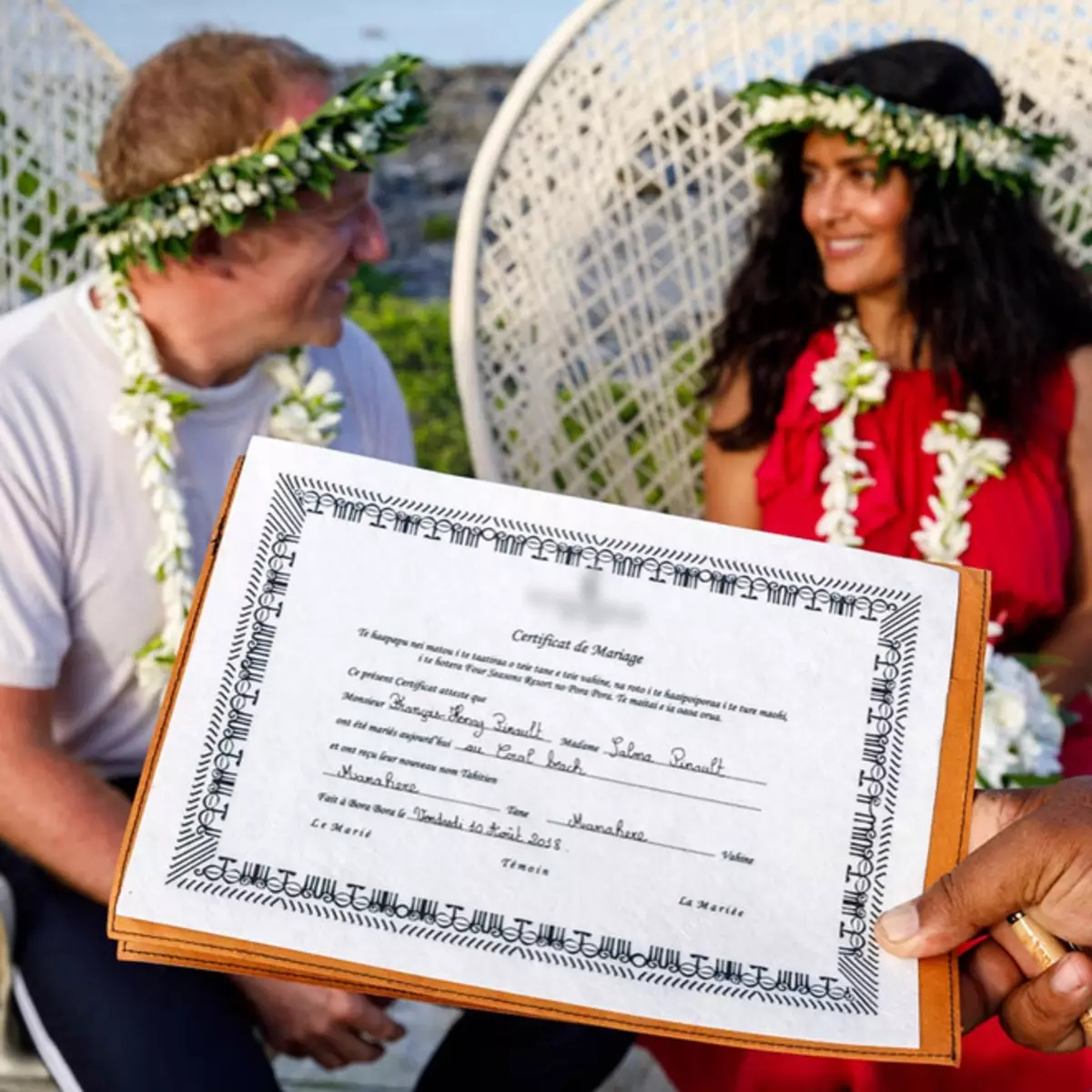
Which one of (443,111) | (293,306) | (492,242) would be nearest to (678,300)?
(492,242)

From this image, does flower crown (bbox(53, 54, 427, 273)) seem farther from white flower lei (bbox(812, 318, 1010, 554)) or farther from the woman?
white flower lei (bbox(812, 318, 1010, 554))

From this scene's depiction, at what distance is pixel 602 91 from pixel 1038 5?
0.68m

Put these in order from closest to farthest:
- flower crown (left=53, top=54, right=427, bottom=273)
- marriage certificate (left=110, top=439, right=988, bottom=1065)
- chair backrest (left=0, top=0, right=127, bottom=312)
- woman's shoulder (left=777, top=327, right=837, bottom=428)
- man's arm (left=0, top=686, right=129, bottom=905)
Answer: marriage certificate (left=110, top=439, right=988, bottom=1065), man's arm (left=0, top=686, right=129, bottom=905), flower crown (left=53, top=54, right=427, bottom=273), woman's shoulder (left=777, top=327, right=837, bottom=428), chair backrest (left=0, top=0, right=127, bottom=312)

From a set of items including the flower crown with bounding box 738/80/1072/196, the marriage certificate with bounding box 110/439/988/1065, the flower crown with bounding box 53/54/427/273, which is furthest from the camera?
the flower crown with bounding box 738/80/1072/196

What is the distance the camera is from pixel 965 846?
0.93m

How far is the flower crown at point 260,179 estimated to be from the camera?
1528 mm

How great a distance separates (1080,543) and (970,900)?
3.94 feet

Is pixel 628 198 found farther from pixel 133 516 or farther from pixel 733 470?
pixel 133 516

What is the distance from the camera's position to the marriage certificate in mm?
894

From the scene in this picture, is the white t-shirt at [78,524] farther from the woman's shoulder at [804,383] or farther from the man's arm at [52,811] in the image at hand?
the woman's shoulder at [804,383]

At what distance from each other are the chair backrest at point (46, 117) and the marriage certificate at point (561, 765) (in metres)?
1.60

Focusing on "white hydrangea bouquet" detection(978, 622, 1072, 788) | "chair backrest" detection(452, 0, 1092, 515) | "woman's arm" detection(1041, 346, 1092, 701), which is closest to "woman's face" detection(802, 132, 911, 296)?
"chair backrest" detection(452, 0, 1092, 515)

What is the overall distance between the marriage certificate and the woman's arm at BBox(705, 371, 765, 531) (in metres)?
1.12

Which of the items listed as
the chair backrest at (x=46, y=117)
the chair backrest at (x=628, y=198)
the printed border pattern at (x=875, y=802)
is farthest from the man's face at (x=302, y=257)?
the printed border pattern at (x=875, y=802)
